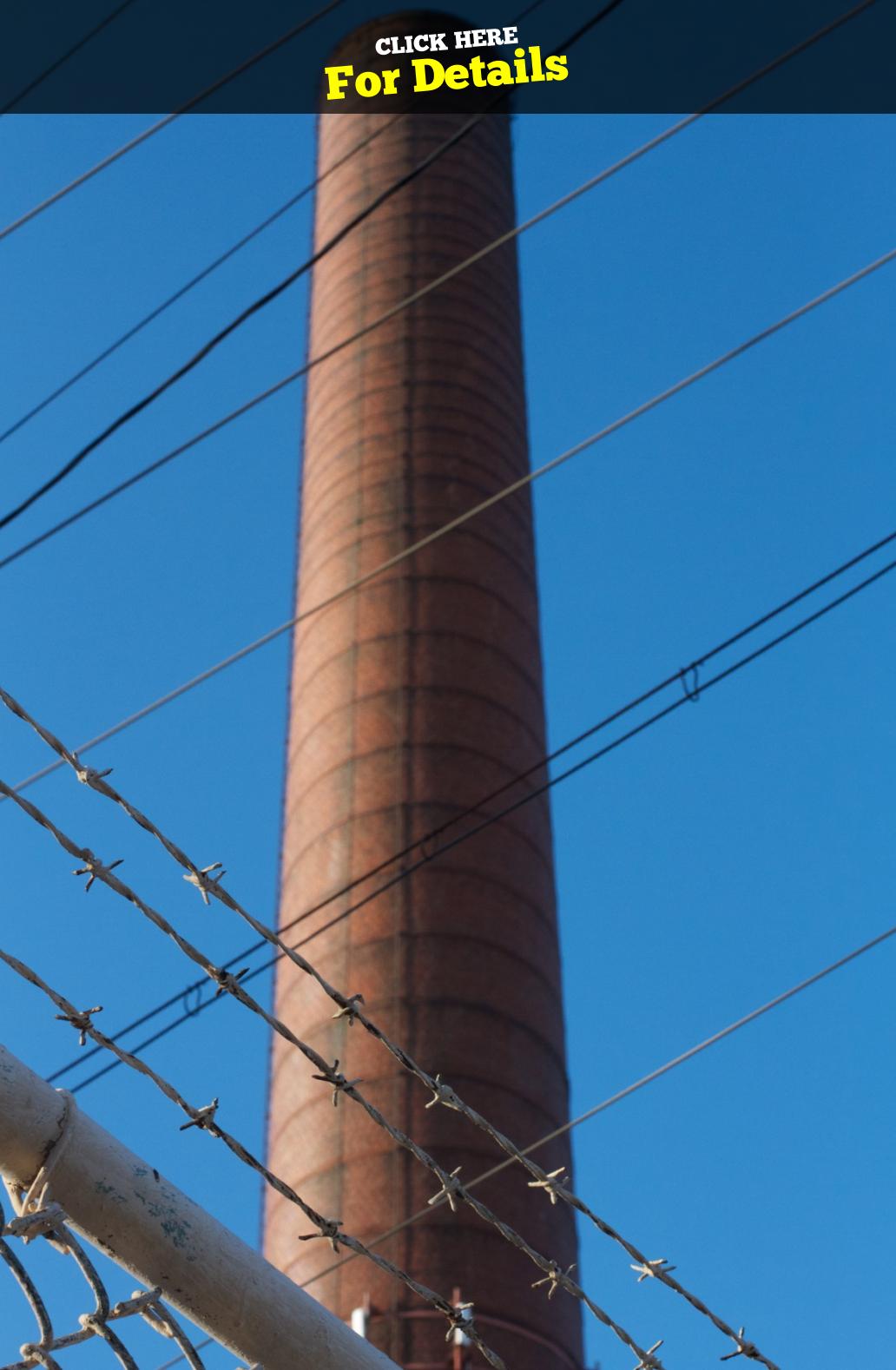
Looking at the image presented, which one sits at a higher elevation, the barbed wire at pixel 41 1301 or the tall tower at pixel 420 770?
the tall tower at pixel 420 770

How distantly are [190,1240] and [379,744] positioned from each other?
996 cm

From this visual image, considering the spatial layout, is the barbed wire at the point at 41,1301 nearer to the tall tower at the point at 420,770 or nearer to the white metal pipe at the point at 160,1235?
the white metal pipe at the point at 160,1235

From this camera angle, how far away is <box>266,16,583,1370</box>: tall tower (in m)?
10.3

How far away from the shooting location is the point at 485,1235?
33.6 feet

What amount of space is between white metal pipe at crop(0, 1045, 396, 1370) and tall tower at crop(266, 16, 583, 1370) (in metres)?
6.88

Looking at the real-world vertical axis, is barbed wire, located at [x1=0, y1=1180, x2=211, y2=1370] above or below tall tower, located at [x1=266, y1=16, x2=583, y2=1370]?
below

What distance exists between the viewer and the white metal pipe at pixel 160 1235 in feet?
7.25

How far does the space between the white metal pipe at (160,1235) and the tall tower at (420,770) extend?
6.88m

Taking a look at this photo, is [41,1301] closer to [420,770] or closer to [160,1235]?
[160,1235]

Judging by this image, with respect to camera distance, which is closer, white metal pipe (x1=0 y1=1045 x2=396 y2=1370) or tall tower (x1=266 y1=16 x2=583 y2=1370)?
white metal pipe (x1=0 y1=1045 x2=396 y2=1370)

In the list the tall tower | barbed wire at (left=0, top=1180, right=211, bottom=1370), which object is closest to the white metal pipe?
barbed wire at (left=0, top=1180, right=211, bottom=1370)

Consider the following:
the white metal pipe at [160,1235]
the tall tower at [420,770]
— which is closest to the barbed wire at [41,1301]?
the white metal pipe at [160,1235]

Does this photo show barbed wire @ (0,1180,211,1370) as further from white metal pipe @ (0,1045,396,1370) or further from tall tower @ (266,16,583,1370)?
tall tower @ (266,16,583,1370)

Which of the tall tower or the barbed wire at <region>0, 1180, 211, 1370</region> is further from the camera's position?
the tall tower
